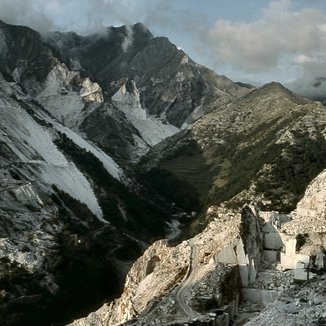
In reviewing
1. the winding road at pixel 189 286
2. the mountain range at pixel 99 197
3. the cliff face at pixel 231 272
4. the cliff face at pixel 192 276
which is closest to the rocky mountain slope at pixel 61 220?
the mountain range at pixel 99 197

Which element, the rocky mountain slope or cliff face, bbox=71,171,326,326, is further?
the rocky mountain slope

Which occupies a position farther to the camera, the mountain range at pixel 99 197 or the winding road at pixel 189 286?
the mountain range at pixel 99 197

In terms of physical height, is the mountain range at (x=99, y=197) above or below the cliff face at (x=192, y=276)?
above

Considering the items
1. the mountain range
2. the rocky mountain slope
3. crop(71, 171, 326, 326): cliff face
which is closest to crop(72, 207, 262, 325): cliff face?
crop(71, 171, 326, 326): cliff face

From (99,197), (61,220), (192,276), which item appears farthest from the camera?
(99,197)

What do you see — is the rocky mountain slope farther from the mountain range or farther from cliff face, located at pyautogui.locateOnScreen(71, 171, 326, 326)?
cliff face, located at pyautogui.locateOnScreen(71, 171, 326, 326)

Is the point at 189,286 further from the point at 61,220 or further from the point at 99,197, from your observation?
the point at 99,197

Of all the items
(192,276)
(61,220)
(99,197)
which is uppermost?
(99,197)

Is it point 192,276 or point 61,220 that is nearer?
point 192,276

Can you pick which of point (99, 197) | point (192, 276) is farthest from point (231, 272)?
point (99, 197)

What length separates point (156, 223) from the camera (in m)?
112

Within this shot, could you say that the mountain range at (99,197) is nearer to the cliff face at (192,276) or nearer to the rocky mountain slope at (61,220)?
the rocky mountain slope at (61,220)

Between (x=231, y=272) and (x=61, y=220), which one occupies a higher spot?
(x=61, y=220)

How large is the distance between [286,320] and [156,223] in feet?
307
